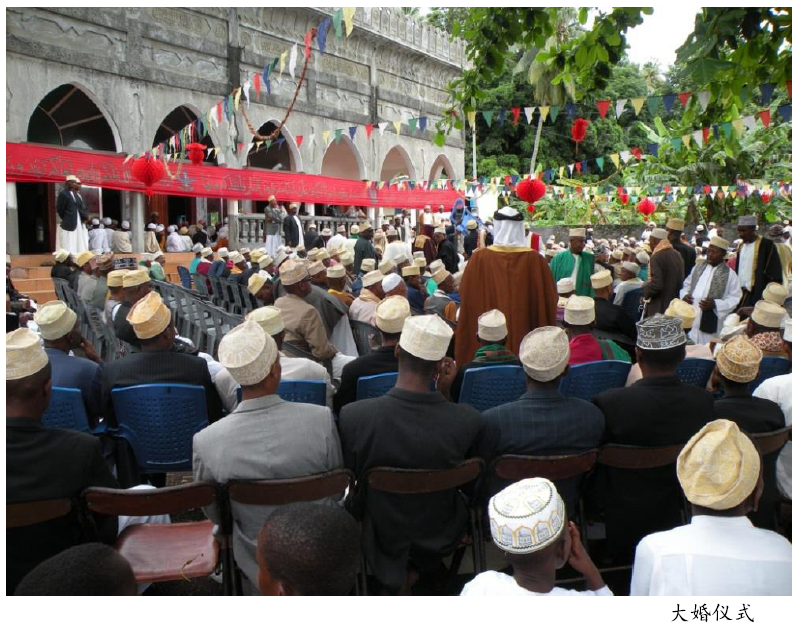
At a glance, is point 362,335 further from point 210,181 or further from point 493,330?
point 210,181

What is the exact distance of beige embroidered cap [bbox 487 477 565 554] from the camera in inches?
72.5

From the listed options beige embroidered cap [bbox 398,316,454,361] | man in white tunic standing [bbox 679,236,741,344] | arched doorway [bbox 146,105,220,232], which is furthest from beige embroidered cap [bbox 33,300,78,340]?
arched doorway [bbox 146,105,220,232]

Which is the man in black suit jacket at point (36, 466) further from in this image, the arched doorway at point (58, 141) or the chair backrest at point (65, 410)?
the arched doorway at point (58, 141)

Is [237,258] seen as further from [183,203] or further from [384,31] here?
[384,31]

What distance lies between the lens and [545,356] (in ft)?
10.1

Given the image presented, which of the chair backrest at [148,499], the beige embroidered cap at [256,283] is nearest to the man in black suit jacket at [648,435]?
the chair backrest at [148,499]

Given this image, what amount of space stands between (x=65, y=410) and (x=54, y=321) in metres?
0.71

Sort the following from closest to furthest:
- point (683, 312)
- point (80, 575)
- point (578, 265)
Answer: point (80, 575) → point (683, 312) → point (578, 265)

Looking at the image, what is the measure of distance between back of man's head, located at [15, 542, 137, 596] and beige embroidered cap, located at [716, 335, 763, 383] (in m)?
2.66

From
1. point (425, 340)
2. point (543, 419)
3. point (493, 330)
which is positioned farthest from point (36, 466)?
point (493, 330)

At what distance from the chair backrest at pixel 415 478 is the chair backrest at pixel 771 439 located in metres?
1.22

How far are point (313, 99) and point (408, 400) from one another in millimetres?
20070

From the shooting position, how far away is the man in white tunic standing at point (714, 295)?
24.4ft
